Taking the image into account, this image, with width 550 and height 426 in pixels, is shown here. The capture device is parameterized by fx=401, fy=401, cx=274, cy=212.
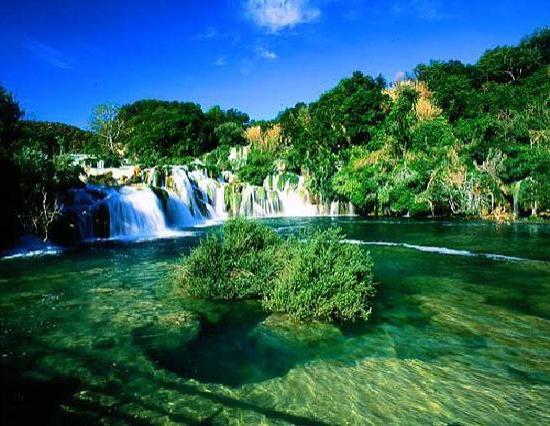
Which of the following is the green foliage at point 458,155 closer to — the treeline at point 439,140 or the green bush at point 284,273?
the treeline at point 439,140

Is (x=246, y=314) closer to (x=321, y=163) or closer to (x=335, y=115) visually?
(x=321, y=163)

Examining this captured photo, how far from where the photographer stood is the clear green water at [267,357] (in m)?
4.65

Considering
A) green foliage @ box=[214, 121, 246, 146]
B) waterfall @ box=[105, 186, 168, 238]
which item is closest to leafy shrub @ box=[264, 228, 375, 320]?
waterfall @ box=[105, 186, 168, 238]

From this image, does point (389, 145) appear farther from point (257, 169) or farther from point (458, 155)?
point (257, 169)

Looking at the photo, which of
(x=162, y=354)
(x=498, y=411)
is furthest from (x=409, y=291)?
(x=162, y=354)

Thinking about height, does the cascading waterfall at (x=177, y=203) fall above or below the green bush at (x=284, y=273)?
above

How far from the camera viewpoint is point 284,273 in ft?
28.1

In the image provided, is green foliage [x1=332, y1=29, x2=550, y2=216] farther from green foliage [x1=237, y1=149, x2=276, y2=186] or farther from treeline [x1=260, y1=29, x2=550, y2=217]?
green foliage [x1=237, y1=149, x2=276, y2=186]

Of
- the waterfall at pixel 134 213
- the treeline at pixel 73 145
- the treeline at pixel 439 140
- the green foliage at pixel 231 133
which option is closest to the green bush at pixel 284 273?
the treeline at pixel 73 145

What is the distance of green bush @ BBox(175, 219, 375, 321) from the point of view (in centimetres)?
772

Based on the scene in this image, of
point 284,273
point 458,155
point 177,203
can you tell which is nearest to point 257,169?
point 177,203

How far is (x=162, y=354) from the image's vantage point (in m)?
6.29

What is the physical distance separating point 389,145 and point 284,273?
104 feet

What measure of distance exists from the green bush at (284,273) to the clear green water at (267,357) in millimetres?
421
